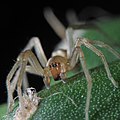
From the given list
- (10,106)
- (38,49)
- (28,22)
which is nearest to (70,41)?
(38,49)

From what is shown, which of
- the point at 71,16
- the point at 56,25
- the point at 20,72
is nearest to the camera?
the point at 20,72

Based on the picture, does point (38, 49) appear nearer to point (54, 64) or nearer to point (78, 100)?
point (54, 64)

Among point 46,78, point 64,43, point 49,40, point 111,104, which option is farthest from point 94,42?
point 49,40

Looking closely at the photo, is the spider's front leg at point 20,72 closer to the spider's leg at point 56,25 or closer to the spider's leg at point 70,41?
the spider's leg at point 70,41

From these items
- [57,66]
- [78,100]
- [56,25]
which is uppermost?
[56,25]

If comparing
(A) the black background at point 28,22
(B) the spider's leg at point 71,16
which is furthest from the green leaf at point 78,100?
(B) the spider's leg at point 71,16

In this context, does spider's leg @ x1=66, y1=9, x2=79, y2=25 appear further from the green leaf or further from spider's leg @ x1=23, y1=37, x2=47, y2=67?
the green leaf

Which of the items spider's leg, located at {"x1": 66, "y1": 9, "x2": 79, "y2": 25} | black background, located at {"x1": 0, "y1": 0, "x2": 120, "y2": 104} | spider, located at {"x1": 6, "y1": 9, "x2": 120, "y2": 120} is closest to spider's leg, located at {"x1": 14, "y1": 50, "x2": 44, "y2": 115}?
spider, located at {"x1": 6, "y1": 9, "x2": 120, "y2": 120}

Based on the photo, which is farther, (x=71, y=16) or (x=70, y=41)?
(x=71, y=16)

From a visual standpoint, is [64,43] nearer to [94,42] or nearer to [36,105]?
[94,42]
